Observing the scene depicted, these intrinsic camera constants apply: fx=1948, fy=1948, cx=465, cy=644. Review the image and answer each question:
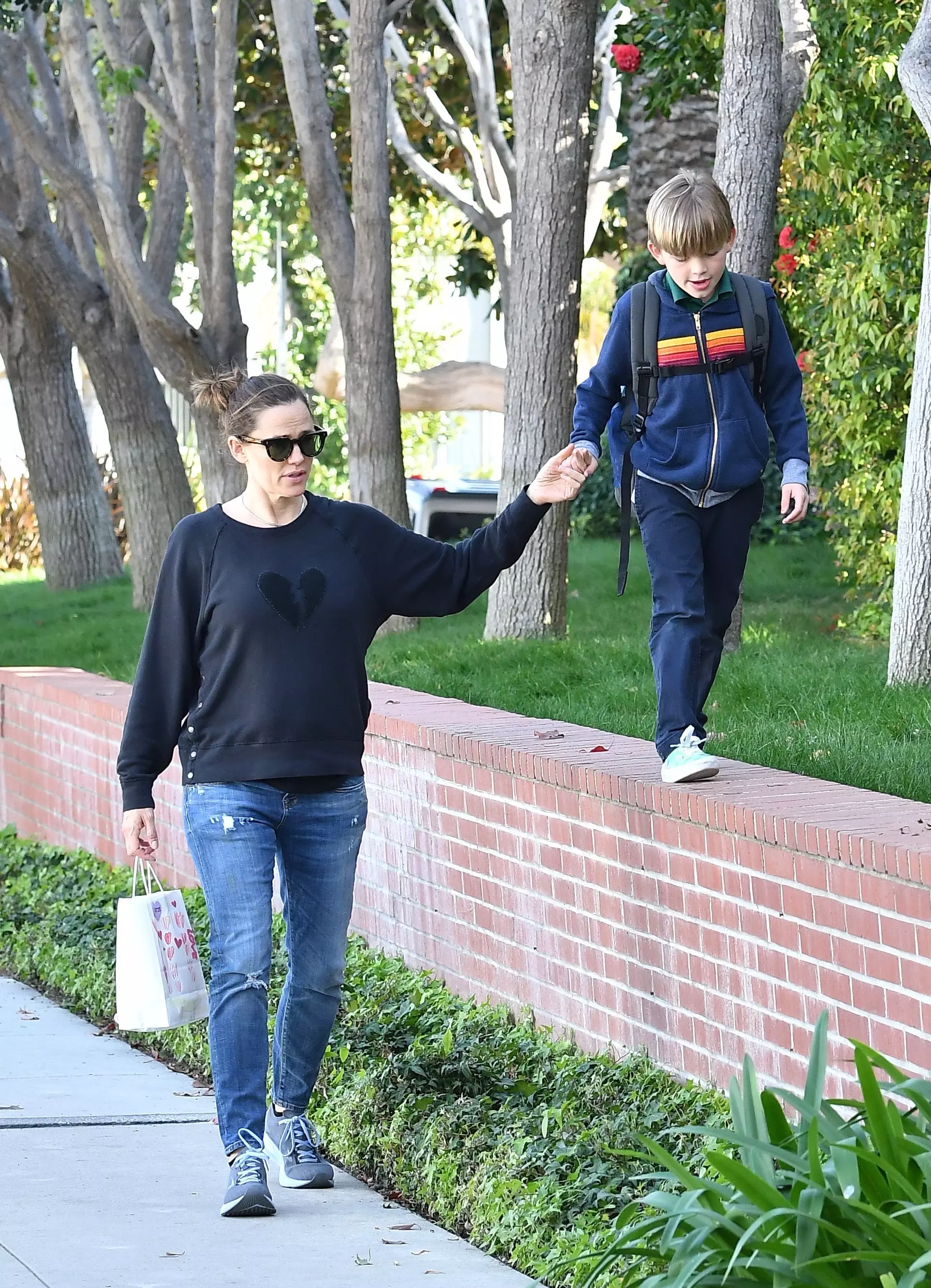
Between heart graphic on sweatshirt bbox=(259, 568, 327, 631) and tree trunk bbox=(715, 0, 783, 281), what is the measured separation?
4241 millimetres

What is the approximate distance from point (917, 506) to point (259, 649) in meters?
3.00

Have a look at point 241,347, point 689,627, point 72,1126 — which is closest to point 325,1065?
point 72,1126

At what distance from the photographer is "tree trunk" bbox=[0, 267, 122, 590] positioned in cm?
1681

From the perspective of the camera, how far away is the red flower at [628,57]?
11.4 meters

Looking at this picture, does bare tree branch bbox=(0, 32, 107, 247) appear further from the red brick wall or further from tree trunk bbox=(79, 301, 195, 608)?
the red brick wall

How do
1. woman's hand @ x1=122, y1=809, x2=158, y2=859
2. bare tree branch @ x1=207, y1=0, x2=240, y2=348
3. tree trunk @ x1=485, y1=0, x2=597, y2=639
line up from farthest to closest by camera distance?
bare tree branch @ x1=207, y1=0, x2=240, y2=348 → tree trunk @ x1=485, y1=0, x2=597, y2=639 → woman's hand @ x1=122, y1=809, x2=158, y2=859

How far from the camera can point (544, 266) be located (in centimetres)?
943

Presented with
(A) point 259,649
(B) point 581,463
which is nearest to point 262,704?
(A) point 259,649

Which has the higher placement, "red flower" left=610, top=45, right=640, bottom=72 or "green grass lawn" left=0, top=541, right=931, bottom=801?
"red flower" left=610, top=45, right=640, bottom=72

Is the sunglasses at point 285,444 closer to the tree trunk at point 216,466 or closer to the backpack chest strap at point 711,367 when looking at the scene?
the backpack chest strap at point 711,367

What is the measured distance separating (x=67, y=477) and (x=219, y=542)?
43.2ft

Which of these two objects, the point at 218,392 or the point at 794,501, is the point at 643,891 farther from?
the point at 218,392

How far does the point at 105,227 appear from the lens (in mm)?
12000

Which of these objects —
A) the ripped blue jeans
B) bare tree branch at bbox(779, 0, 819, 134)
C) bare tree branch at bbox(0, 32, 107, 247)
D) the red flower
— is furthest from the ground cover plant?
bare tree branch at bbox(0, 32, 107, 247)
